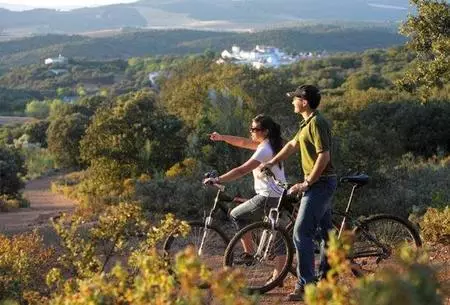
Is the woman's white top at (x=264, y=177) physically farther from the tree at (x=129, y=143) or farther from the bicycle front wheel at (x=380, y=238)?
the tree at (x=129, y=143)

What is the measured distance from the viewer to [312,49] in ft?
455

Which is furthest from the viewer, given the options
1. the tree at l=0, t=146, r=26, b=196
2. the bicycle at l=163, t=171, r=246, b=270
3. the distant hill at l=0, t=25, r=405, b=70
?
the distant hill at l=0, t=25, r=405, b=70

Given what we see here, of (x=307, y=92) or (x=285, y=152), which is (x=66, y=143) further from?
(x=307, y=92)

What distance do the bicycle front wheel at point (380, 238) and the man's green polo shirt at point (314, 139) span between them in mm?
932

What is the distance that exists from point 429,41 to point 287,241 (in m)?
5.54

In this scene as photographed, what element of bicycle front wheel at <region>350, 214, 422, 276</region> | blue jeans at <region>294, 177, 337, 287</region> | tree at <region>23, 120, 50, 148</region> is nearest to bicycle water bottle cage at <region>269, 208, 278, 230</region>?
blue jeans at <region>294, 177, 337, 287</region>

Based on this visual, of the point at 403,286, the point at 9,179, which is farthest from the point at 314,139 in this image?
the point at 9,179

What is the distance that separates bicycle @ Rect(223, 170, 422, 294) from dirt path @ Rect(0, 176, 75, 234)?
6538 mm

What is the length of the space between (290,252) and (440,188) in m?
7.84

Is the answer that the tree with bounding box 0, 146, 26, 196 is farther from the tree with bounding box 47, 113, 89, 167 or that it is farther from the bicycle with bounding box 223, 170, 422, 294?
the bicycle with bounding box 223, 170, 422, 294

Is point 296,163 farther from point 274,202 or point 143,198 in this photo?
point 274,202

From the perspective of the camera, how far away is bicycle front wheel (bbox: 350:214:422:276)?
569cm

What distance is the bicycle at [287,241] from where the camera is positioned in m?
5.53

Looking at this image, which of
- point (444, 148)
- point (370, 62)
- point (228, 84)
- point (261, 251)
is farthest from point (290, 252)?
point (370, 62)
